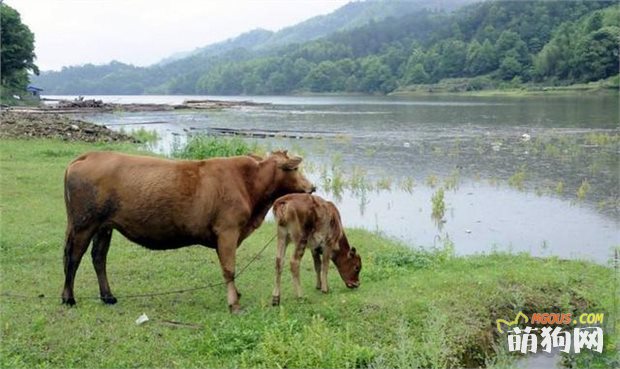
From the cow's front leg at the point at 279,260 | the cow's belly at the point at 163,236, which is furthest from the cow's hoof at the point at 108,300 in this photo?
the cow's front leg at the point at 279,260

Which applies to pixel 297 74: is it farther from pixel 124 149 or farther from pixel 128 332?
pixel 128 332

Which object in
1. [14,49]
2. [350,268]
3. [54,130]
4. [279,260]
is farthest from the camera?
[14,49]

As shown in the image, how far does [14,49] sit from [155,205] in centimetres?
6582

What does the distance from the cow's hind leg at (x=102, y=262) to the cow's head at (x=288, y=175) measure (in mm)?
2388

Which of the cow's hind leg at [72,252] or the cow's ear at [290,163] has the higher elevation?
the cow's ear at [290,163]

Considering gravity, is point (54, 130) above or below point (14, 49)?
below

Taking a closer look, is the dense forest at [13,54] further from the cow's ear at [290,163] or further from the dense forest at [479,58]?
the dense forest at [479,58]

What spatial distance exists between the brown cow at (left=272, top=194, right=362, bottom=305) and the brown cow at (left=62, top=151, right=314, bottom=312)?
0.52 metres

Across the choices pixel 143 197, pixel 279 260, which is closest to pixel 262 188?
pixel 279 260

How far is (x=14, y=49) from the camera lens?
214 feet

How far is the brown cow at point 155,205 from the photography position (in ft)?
25.6

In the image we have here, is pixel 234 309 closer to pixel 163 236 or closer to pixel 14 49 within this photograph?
pixel 163 236

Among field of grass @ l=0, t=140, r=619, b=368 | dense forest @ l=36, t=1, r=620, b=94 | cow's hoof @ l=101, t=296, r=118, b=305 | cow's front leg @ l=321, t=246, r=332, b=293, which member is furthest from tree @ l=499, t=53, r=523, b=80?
cow's hoof @ l=101, t=296, r=118, b=305

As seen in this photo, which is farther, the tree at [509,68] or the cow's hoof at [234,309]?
the tree at [509,68]
